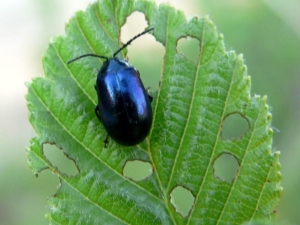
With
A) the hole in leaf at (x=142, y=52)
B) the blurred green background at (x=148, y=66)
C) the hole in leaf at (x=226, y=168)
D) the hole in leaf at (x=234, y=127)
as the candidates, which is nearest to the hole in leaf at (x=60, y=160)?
the blurred green background at (x=148, y=66)

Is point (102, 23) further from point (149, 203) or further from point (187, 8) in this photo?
point (187, 8)

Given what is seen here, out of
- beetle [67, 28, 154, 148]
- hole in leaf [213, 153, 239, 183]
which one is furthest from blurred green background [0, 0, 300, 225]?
beetle [67, 28, 154, 148]

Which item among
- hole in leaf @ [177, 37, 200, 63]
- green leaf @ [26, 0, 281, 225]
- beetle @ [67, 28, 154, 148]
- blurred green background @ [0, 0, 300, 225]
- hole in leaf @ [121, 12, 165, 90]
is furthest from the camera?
hole in leaf @ [121, 12, 165, 90]

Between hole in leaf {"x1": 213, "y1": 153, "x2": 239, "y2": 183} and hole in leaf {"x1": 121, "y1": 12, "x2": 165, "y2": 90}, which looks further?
hole in leaf {"x1": 121, "y1": 12, "x2": 165, "y2": 90}

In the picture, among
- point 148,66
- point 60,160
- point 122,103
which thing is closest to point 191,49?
point 148,66

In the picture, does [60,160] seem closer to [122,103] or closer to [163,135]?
[122,103]

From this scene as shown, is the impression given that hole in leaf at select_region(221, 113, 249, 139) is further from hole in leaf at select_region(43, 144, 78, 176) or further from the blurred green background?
hole in leaf at select_region(43, 144, 78, 176)

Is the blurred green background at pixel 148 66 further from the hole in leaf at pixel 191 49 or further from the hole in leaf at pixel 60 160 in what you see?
the hole in leaf at pixel 191 49
